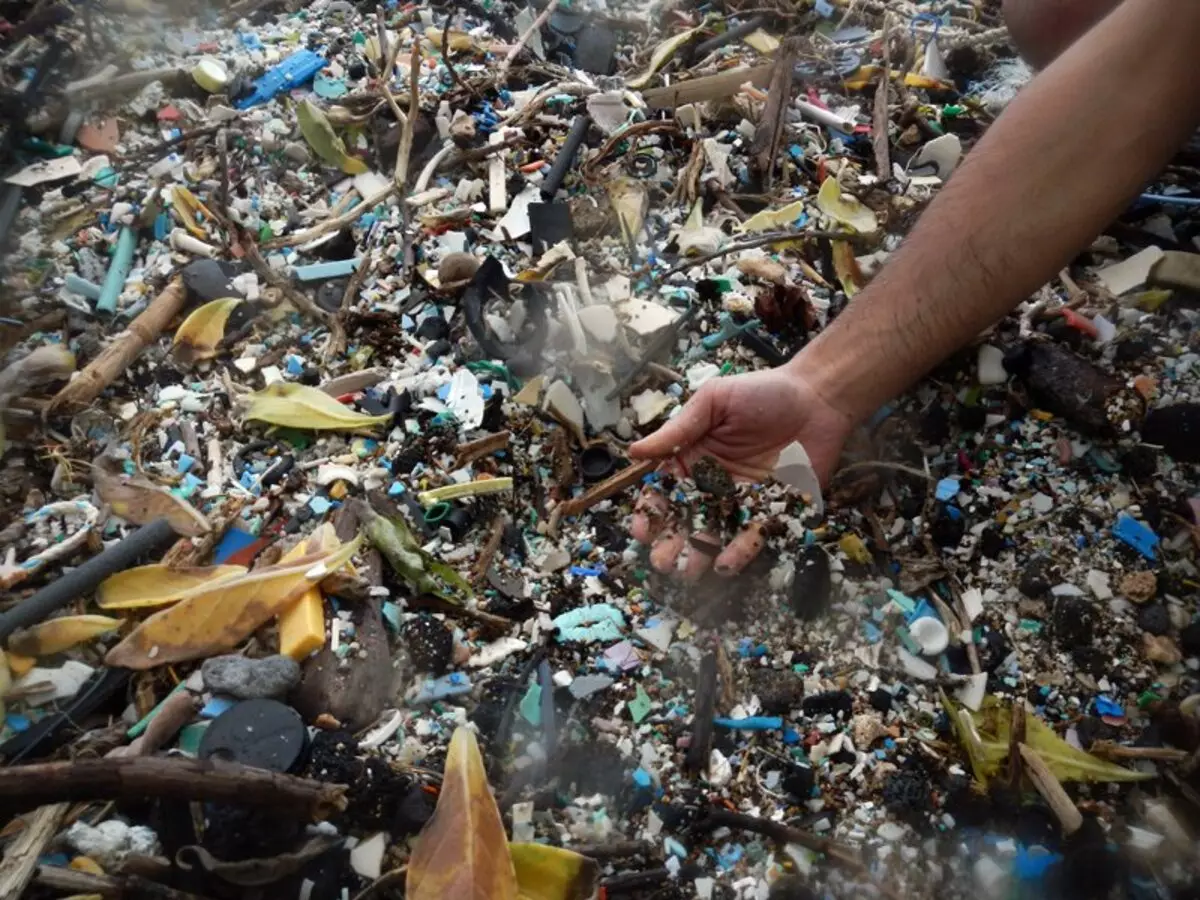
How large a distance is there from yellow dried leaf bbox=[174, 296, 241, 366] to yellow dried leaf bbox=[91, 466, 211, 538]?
33 centimetres

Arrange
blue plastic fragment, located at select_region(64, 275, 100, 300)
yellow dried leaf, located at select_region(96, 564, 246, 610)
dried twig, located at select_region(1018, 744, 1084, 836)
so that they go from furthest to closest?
blue plastic fragment, located at select_region(64, 275, 100, 300)
yellow dried leaf, located at select_region(96, 564, 246, 610)
dried twig, located at select_region(1018, 744, 1084, 836)

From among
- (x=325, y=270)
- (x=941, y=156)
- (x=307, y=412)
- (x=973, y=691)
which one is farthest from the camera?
(x=941, y=156)

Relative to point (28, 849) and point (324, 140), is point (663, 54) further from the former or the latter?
point (28, 849)

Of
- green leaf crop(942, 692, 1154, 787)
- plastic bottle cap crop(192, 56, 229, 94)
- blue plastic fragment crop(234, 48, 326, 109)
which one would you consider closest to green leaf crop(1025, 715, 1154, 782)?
green leaf crop(942, 692, 1154, 787)

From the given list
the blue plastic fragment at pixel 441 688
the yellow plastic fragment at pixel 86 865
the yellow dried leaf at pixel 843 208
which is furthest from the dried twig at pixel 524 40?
the yellow plastic fragment at pixel 86 865

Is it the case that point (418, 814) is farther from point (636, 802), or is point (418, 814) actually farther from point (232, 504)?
point (232, 504)

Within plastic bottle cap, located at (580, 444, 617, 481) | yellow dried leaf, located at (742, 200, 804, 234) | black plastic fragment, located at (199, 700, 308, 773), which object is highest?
yellow dried leaf, located at (742, 200, 804, 234)

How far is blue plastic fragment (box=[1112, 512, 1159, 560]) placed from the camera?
160cm

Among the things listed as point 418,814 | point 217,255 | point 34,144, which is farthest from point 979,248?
point 34,144

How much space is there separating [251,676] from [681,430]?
32.4 inches

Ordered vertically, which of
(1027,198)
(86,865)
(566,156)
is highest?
(1027,198)

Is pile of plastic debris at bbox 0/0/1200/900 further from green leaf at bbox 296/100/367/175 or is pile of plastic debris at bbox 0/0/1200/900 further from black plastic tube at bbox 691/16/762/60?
black plastic tube at bbox 691/16/762/60

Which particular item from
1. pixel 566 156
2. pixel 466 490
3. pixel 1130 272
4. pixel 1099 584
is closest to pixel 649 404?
pixel 466 490

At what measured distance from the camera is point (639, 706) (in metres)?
1.50
